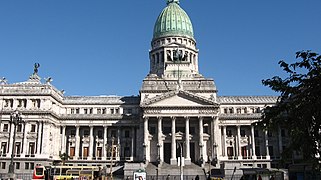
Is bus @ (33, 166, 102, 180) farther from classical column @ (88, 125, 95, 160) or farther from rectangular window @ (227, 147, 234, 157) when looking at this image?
rectangular window @ (227, 147, 234, 157)

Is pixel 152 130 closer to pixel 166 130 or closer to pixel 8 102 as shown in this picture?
pixel 166 130

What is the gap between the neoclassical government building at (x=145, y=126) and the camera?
3152 inches

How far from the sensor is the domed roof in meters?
108

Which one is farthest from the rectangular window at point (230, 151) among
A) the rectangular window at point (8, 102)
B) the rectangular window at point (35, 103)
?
the rectangular window at point (8, 102)

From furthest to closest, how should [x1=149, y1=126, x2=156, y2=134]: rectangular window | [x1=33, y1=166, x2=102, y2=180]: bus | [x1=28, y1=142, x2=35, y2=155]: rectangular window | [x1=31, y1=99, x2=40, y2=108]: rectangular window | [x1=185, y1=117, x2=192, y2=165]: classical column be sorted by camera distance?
[x1=149, y1=126, x2=156, y2=134]: rectangular window, [x1=31, y1=99, x2=40, y2=108]: rectangular window, [x1=28, y1=142, x2=35, y2=155]: rectangular window, [x1=185, y1=117, x2=192, y2=165]: classical column, [x1=33, y1=166, x2=102, y2=180]: bus

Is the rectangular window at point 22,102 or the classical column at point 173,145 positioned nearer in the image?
the classical column at point 173,145

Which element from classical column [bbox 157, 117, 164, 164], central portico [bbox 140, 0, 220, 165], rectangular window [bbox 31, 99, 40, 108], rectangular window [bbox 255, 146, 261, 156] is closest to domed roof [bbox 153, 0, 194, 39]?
central portico [bbox 140, 0, 220, 165]

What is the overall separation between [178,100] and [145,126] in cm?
1021

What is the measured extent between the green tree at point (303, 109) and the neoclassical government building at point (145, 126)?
185 ft

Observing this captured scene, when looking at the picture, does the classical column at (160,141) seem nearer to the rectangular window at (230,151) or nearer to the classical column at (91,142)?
the rectangular window at (230,151)

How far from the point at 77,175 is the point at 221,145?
42.4 meters

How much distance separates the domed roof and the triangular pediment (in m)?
32.2

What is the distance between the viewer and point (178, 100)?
81.4 m

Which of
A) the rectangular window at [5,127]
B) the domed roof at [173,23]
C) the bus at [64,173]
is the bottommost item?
the bus at [64,173]
